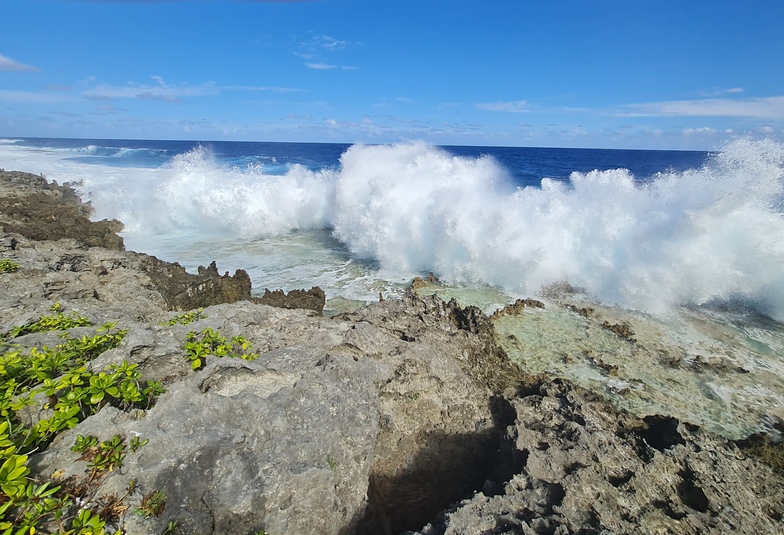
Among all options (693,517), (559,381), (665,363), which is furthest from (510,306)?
(693,517)

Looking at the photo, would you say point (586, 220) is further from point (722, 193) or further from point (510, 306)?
point (510, 306)

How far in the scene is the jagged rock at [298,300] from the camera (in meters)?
8.34

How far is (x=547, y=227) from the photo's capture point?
467 inches

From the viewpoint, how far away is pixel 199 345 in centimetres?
380

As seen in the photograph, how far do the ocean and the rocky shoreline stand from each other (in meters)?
1.69

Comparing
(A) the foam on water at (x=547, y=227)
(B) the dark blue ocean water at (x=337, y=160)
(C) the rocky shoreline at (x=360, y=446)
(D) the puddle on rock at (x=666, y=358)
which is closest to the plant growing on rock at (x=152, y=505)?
(C) the rocky shoreline at (x=360, y=446)

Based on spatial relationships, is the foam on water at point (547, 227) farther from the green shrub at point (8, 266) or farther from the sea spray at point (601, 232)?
the green shrub at point (8, 266)

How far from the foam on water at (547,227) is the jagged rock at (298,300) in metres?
3.59

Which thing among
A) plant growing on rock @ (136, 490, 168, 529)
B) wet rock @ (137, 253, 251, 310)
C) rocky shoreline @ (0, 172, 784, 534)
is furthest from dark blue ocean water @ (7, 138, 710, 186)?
plant growing on rock @ (136, 490, 168, 529)

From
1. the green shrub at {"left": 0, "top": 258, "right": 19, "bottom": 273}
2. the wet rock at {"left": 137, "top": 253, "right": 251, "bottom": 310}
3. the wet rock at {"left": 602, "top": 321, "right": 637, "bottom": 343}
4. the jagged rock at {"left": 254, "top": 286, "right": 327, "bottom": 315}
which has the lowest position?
the wet rock at {"left": 602, "top": 321, "right": 637, "bottom": 343}

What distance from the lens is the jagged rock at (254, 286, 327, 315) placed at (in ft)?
27.4

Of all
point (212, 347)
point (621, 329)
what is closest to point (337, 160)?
point (621, 329)

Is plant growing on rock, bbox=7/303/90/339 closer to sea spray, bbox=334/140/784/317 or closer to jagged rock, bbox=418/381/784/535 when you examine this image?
jagged rock, bbox=418/381/784/535

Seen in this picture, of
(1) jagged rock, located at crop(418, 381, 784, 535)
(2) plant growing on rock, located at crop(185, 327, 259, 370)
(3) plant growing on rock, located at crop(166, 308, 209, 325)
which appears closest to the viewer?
(1) jagged rock, located at crop(418, 381, 784, 535)
